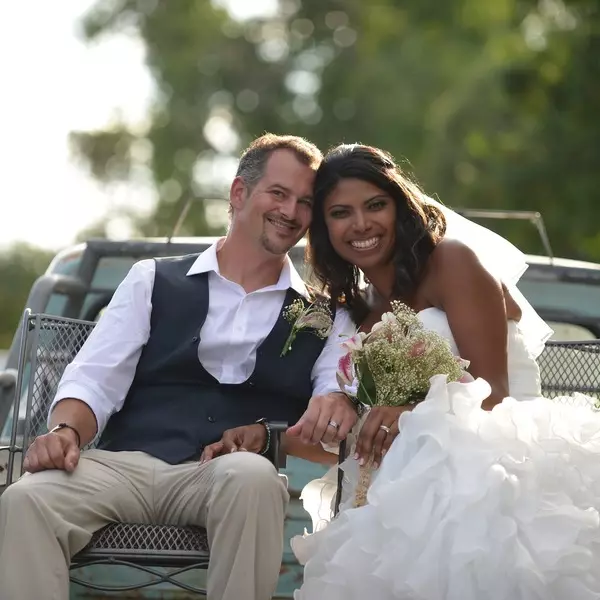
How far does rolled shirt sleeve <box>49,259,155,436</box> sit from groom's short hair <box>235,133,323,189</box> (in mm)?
543

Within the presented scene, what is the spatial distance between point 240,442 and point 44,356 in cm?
101

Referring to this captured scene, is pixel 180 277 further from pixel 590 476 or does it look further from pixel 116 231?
pixel 116 231

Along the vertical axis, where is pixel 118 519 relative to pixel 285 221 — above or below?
below

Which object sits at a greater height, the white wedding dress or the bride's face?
the bride's face

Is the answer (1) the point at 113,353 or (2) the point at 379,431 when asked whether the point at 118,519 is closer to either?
(1) the point at 113,353

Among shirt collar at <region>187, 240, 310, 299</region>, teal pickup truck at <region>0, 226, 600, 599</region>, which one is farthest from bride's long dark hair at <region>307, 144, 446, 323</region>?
teal pickup truck at <region>0, 226, 600, 599</region>

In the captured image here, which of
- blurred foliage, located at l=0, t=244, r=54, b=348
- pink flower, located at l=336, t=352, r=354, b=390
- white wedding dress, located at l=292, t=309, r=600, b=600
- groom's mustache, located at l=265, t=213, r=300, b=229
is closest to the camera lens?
white wedding dress, located at l=292, t=309, r=600, b=600

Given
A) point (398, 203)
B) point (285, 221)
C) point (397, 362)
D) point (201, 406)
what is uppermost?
point (398, 203)

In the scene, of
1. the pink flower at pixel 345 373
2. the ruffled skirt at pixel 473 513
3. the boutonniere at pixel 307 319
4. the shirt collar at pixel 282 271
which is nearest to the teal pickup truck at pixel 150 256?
the shirt collar at pixel 282 271

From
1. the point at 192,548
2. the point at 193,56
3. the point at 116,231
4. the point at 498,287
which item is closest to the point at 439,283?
the point at 498,287

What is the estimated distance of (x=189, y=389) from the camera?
5.49m

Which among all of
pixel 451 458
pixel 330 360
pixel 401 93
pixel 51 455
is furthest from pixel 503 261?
pixel 401 93

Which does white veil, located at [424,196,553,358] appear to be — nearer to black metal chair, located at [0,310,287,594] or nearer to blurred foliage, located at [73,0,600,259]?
black metal chair, located at [0,310,287,594]

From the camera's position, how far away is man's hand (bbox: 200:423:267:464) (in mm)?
5223
